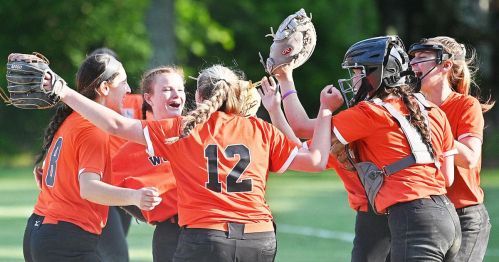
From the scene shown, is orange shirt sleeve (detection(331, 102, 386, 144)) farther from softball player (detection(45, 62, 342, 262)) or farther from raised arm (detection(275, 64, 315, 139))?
raised arm (detection(275, 64, 315, 139))

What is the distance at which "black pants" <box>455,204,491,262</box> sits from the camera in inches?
252

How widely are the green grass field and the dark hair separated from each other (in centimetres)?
453

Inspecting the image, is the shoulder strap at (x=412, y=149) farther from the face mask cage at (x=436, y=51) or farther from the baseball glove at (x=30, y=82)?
the baseball glove at (x=30, y=82)

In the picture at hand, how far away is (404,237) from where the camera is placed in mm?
5578

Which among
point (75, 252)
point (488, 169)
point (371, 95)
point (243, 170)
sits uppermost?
point (371, 95)

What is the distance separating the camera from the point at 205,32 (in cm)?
3822

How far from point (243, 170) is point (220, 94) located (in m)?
0.42

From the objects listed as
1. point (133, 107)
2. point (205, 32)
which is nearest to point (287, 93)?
point (133, 107)

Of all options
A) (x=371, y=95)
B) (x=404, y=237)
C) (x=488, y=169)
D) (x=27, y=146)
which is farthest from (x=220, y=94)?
(x=27, y=146)

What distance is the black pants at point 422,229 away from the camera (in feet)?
18.2

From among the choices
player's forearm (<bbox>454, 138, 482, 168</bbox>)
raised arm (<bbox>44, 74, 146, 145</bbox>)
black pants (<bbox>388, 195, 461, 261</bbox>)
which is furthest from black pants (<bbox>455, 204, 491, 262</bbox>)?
raised arm (<bbox>44, 74, 146, 145</bbox>)

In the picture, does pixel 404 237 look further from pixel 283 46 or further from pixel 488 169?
pixel 488 169

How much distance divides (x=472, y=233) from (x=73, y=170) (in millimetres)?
2445

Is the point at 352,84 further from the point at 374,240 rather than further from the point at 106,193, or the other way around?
the point at 106,193
